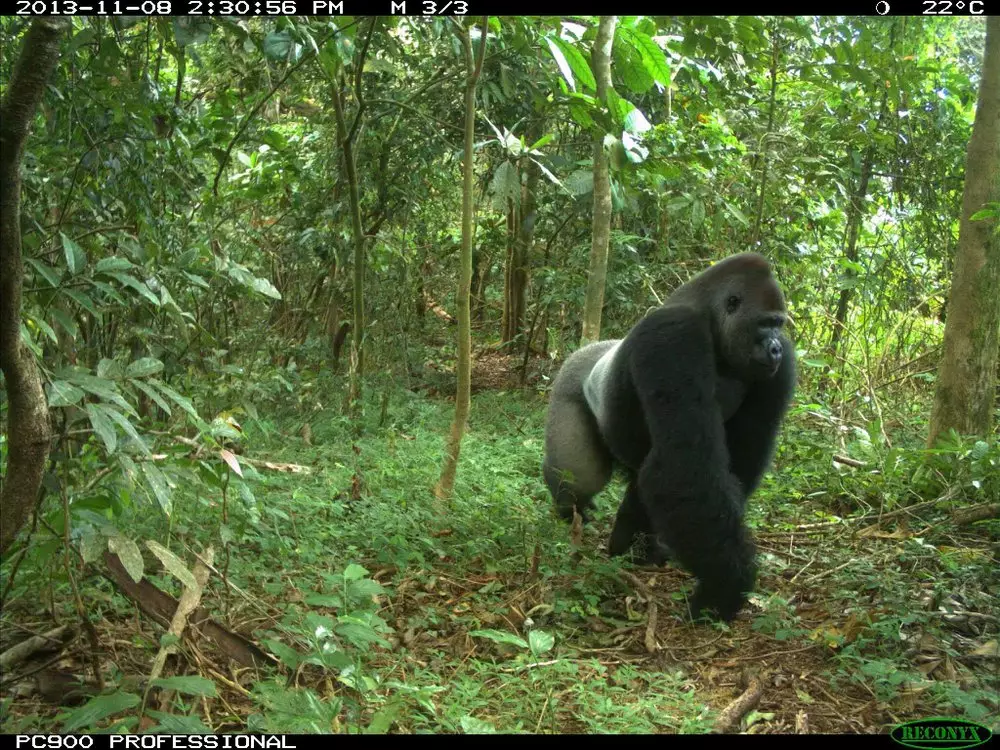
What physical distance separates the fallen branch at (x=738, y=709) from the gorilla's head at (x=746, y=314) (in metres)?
1.25

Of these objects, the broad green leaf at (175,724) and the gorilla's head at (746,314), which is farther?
the gorilla's head at (746,314)

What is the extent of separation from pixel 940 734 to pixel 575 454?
212 cm

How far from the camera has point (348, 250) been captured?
568 centimetres

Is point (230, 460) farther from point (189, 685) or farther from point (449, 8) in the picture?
point (449, 8)

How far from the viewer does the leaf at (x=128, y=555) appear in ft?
6.85

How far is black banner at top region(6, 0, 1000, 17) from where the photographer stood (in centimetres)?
229

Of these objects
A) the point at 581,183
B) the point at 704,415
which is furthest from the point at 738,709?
the point at 581,183

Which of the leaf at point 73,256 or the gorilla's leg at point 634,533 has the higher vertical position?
the leaf at point 73,256

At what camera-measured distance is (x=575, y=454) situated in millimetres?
4102

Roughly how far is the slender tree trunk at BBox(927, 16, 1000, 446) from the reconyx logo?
2346 mm

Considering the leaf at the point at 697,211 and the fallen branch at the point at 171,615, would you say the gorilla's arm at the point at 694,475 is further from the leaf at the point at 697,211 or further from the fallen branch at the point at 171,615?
the leaf at the point at 697,211

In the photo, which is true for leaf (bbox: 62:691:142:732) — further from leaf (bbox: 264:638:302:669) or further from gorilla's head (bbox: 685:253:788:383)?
gorilla's head (bbox: 685:253:788:383)

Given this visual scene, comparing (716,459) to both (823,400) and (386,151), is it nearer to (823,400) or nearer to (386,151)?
(823,400)

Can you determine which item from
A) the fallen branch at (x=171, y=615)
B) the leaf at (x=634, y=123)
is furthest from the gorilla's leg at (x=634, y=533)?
the fallen branch at (x=171, y=615)
